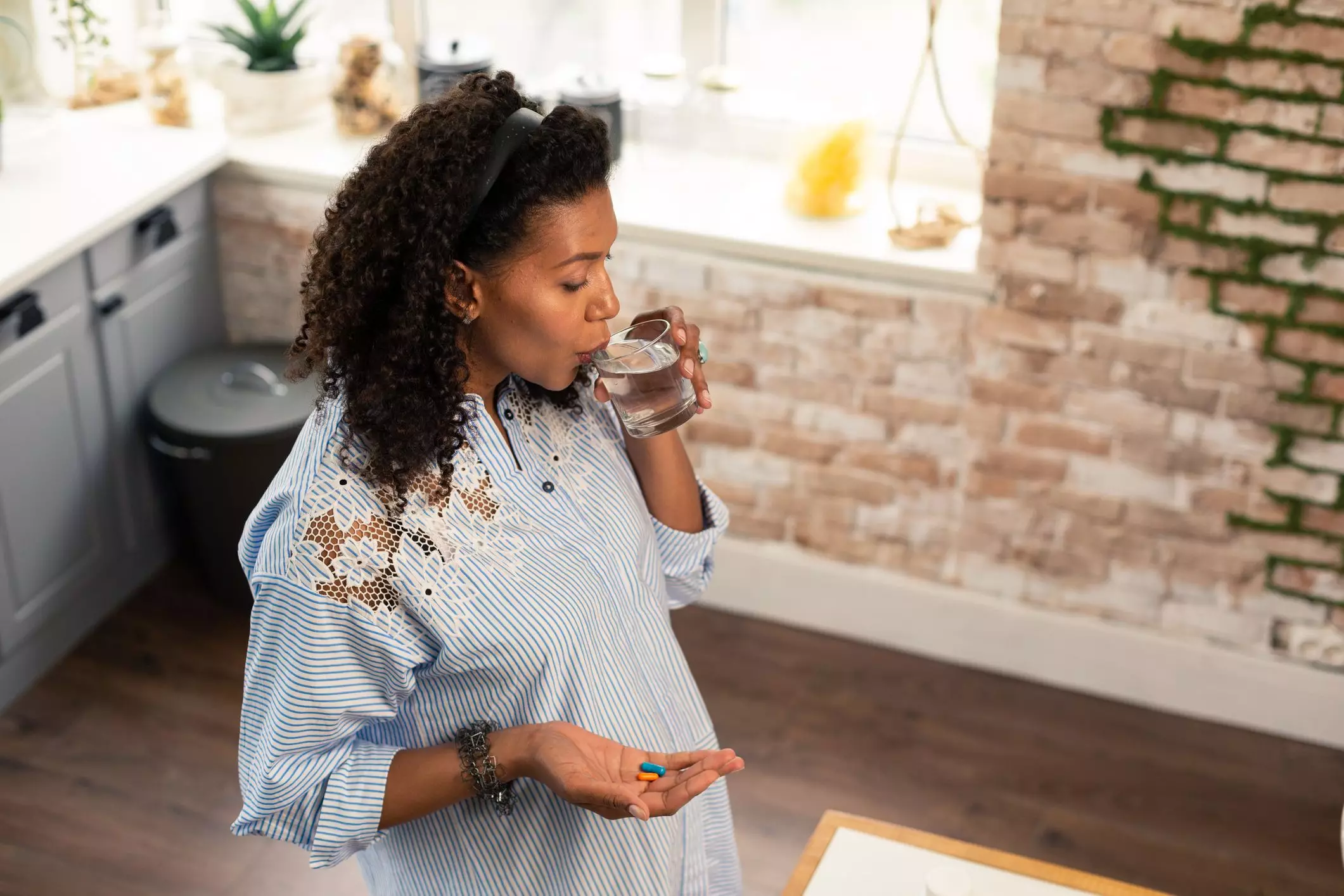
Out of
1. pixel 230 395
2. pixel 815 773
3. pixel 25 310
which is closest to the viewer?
pixel 25 310

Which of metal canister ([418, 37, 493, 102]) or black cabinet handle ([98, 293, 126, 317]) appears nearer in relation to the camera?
black cabinet handle ([98, 293, 126, 317])

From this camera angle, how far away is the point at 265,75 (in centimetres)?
316

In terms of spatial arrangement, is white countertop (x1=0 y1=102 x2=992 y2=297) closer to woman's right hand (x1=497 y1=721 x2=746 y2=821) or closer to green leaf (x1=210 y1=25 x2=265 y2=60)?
green leaf (x1=210 y1=25 x2=265 y2=60)

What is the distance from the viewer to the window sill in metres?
2.69

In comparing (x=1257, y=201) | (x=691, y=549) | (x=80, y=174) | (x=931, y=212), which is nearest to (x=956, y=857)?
(x=691, y=549)

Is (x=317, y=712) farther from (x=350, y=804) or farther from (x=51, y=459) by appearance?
(x=51, y=459)

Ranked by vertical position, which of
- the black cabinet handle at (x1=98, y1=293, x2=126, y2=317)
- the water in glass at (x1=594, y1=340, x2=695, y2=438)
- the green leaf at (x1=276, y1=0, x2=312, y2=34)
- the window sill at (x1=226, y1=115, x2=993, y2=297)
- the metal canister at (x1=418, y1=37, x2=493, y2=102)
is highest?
the green leaf at (x1=276, y1=0, x2=312, y2=34)

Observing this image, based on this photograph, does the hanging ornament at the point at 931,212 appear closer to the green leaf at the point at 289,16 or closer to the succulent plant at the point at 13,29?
the green leaf at the point at 289,16

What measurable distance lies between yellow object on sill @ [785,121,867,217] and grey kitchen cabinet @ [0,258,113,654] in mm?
1424

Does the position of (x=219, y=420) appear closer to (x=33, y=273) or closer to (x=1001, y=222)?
(x=33, y=273)

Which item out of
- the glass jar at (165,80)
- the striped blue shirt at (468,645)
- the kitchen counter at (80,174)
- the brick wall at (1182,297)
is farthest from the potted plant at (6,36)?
the striped blue shirt at (468,645)

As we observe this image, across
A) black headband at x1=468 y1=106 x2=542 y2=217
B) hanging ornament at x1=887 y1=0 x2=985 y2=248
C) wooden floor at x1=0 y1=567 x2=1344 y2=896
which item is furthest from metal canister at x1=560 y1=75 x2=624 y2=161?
black headband at x1=468 y1=106 x2=542 y2=217

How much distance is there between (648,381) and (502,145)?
322 millimetres

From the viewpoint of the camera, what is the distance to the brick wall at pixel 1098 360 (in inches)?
93.7
